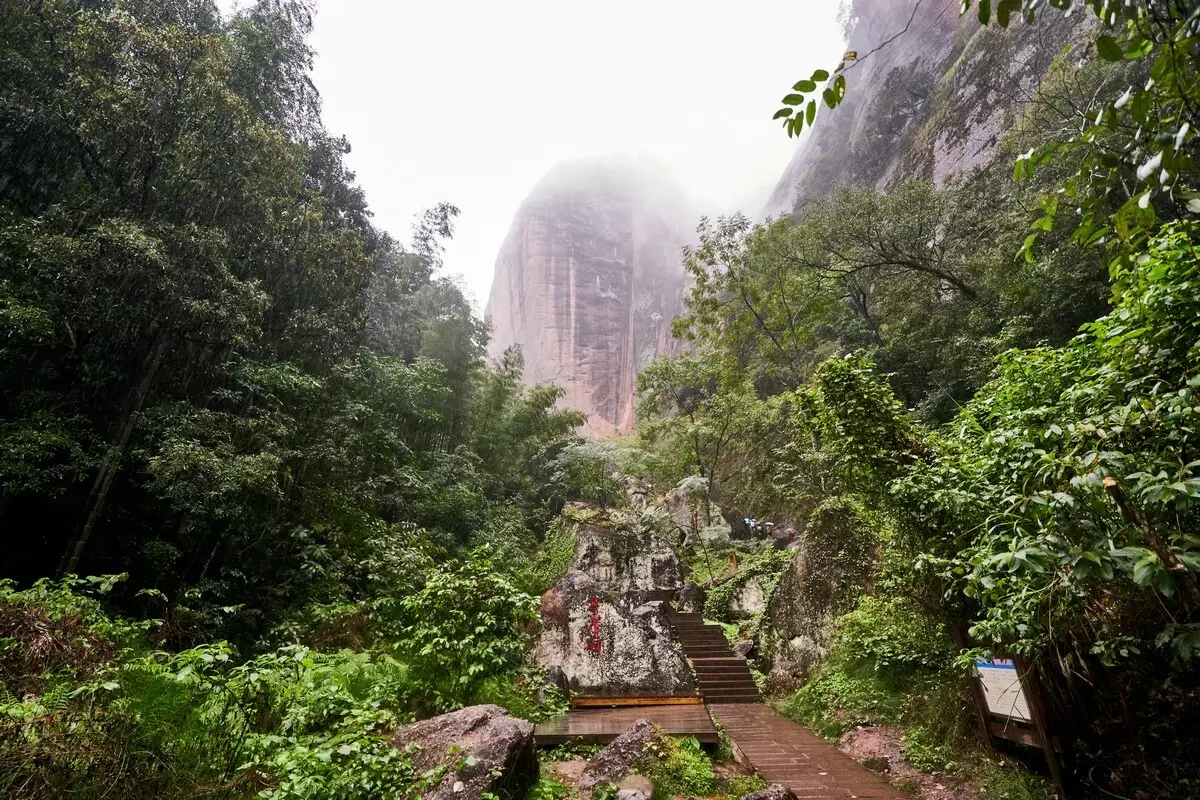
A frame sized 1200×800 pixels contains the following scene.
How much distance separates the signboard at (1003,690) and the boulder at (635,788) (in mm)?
2933

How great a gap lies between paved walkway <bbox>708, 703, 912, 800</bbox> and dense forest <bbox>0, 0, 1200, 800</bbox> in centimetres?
54

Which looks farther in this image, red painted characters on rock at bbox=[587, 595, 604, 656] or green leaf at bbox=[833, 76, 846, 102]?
red painted characters on rock at bbox=[587, 595, 604, 656]

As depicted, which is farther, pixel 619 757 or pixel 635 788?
pixel 619 757

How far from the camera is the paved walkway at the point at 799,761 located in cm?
504

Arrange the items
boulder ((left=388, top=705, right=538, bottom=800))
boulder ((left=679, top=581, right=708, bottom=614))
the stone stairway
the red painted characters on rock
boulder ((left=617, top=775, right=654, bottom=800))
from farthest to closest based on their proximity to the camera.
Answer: boulder ((left=679, top=581, right=708, bottom=614))
the stone stairway
the red painted characters on rock
boulder ((left=617, top=775, right=654, bottom=800))
boulder ((left=388, top=705, right=538, bottom=800))

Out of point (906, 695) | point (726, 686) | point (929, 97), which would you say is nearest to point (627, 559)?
point (726, 686)

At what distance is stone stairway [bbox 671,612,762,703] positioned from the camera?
348 inches

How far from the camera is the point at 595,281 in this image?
47531 millimetres

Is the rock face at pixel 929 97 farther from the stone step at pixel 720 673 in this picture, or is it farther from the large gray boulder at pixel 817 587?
the stone step at pixel 720 673

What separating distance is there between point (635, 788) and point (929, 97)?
30786mm

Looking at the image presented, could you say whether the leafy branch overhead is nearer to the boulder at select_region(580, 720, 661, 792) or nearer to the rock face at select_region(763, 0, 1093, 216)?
the boulder at select_region(580, 720, 661, 792)

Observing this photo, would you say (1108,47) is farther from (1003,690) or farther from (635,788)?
(635,788)

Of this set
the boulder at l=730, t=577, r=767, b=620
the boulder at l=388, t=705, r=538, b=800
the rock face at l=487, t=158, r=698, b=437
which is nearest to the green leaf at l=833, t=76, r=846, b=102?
the boulder at l=388, t=705, r=538, b=800

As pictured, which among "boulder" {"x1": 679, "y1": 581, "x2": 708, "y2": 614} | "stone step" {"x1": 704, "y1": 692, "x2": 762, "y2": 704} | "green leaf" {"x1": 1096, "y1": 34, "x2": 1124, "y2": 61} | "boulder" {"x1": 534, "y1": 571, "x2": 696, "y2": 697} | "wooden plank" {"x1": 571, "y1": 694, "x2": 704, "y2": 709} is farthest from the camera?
"boulder" {"x1": 679, "y1": 581, "x2": 708, "y2": 614}
